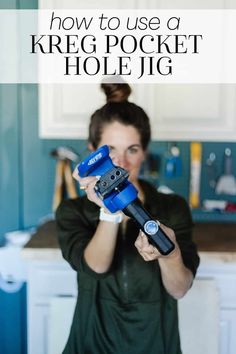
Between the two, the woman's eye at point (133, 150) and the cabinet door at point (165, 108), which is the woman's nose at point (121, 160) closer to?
the woman's eye at point (133, 150)

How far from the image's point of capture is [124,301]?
956 millimetres

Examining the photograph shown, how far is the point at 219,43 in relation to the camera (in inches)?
54.8

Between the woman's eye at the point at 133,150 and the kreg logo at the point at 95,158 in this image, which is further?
the woman's eye at the point at 133,150

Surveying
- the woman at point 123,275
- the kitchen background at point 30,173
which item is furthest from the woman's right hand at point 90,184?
the kitchen background at point 30,173

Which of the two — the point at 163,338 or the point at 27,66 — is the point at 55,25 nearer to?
the point at 27,66

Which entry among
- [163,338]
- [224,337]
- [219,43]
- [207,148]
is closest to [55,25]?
[219,43]

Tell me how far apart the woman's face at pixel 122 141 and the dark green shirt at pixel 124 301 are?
0.38ft

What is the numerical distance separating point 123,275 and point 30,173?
3.04ft

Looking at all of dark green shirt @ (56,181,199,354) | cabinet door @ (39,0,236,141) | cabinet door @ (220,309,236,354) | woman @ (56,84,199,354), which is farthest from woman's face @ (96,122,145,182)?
cabinet door @ (220,309,236,354)

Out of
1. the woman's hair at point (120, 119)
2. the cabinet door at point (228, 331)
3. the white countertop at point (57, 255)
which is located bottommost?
the cabinet door at point (228, 331)

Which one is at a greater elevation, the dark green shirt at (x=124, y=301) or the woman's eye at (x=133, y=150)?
the woman's eye at (x=133, y=150)

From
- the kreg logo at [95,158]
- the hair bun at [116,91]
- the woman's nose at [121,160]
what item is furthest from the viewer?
the hair bun at [116,91]

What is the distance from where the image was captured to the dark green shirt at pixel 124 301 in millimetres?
948

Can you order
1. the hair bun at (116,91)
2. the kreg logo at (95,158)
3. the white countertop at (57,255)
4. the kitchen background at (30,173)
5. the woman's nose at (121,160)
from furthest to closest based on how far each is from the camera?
the kitchen background at (30,173), the white countertop at (57,255), the hair bun at (116,91), the woman's nose at (121,160), the kreg logo at (95,158)
